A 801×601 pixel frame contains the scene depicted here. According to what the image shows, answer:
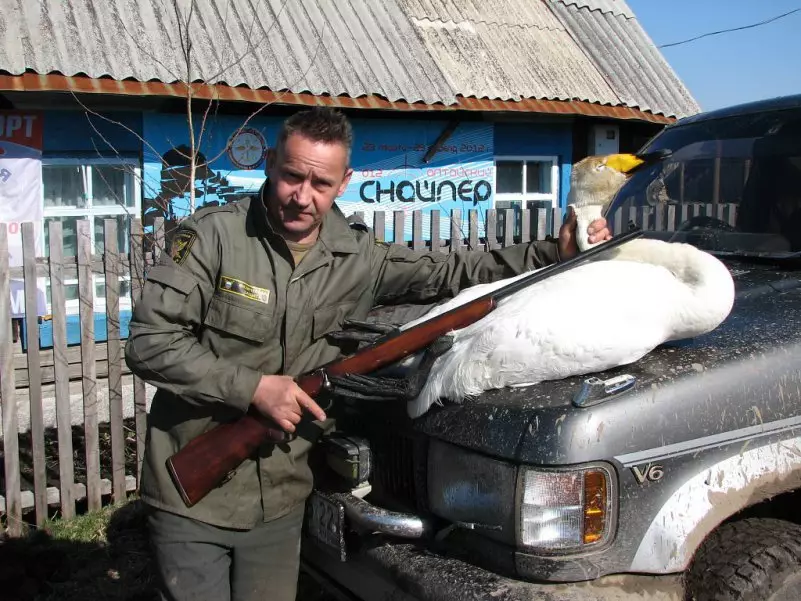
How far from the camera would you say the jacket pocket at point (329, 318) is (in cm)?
254

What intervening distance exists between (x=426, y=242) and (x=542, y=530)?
13.3ft

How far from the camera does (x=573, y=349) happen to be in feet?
6.68

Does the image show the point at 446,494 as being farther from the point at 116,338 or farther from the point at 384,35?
the point at 384,35

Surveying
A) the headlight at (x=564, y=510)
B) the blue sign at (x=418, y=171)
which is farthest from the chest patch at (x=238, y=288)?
the blue sign at (x=418, y=171)

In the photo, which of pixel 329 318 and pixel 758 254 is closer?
pixel 329 318

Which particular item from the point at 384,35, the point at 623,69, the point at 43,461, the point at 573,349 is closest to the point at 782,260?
the point at 573,349

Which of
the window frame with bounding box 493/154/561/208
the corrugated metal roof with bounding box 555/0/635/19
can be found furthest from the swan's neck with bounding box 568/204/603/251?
the corrugated metal roof with bounding box 555/0/635/19

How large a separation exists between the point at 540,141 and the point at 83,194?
569 centimetres

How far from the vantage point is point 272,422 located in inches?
91.1

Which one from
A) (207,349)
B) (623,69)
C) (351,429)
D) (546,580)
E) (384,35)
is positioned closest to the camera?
(546,580)

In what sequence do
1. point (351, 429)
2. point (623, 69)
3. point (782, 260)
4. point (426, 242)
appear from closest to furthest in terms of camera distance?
point (351, 429)
point (782, 260)
point (426, 242)
point (623, 69)

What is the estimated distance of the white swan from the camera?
2.04 metres

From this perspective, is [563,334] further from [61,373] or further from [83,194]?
[83,194]

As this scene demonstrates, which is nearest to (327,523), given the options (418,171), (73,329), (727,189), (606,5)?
(727,189)
